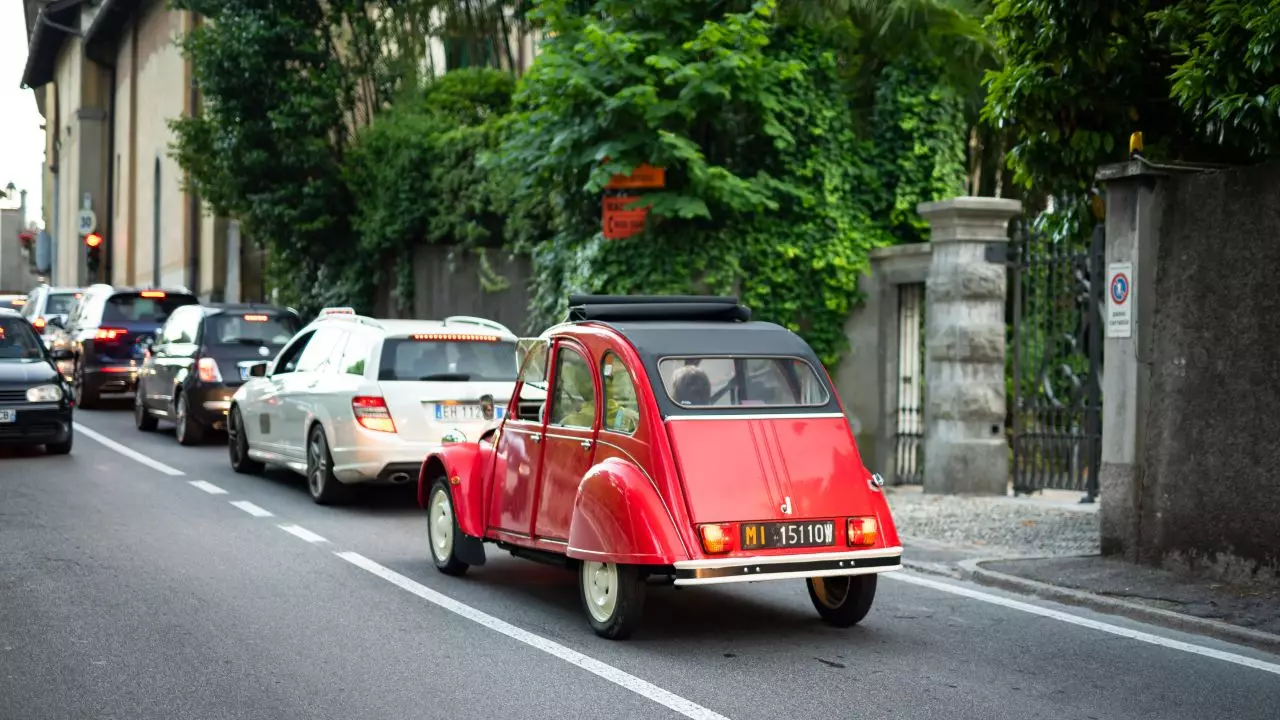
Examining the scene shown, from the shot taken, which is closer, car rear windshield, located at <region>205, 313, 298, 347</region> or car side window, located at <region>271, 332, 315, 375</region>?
car side window, located at <region>271, 332, 315, 375</region>

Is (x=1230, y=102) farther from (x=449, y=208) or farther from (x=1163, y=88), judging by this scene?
(x=449, y=208)

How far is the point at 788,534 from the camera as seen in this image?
300 inches

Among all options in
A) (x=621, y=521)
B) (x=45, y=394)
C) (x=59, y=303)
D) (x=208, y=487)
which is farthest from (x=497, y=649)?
(x=59, y=303)

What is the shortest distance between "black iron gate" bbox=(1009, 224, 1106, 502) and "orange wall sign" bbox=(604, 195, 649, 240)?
4346 millimetres

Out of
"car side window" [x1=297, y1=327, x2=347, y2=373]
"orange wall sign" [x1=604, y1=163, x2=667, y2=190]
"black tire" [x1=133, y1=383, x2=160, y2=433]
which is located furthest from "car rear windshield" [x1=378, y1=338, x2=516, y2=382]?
"black tire" [x1=133, y1=383, x2=160, y2=433]

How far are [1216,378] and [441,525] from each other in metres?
4.98

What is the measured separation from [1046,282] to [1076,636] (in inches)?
268

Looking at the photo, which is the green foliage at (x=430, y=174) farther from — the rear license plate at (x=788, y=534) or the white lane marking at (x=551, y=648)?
the rear license plate at (x=788, y=534)

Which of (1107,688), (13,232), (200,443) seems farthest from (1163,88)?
(13,232)

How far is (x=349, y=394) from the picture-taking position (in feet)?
43.0

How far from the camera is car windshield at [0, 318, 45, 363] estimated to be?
17.2 meters

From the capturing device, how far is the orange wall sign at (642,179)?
16.8m

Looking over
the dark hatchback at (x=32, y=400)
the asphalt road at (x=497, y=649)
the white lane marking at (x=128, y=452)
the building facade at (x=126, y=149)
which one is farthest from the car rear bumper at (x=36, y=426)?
the building facade at (x=126, y=149)

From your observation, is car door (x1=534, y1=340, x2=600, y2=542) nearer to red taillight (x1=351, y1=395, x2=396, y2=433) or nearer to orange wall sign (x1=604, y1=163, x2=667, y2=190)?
red taillight (x1=351, y1=395, x2=396, y2=433)
